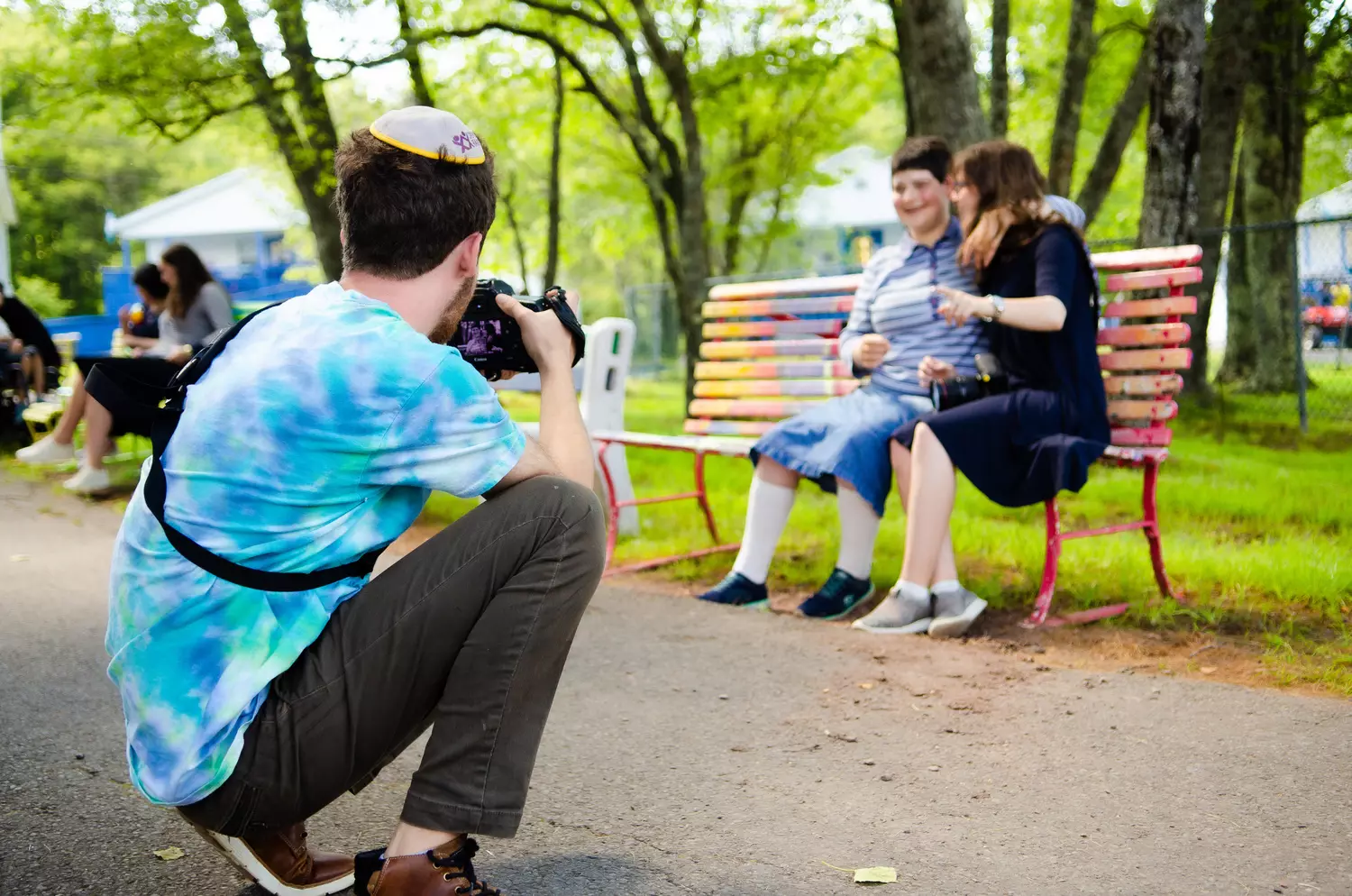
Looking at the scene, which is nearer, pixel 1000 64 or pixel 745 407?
pixel 745 407

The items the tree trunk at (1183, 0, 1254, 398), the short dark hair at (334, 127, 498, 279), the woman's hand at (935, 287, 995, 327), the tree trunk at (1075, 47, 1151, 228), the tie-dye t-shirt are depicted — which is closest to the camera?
the tie-dye t-shirt

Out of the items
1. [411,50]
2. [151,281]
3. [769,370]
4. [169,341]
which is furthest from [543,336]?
[411,50]

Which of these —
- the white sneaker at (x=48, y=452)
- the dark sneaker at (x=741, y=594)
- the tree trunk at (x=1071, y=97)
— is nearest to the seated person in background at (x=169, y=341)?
the white sneaker at (x=48, y=452)

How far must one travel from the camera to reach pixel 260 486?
2.11m

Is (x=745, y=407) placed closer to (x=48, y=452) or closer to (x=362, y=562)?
(x=362, y=562)

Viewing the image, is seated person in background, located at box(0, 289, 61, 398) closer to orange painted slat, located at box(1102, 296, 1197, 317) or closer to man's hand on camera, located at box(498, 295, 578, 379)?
orange painted slat, located at box(1102, 296, 1197, 317)

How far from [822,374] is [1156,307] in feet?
5.38

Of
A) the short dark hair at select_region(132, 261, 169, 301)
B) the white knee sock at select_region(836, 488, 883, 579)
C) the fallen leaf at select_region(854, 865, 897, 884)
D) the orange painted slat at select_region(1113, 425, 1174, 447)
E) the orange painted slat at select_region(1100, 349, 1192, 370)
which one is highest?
the short dark hair at select_region(132, 261, 169, 301)

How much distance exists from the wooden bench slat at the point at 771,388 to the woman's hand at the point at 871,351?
54 cm

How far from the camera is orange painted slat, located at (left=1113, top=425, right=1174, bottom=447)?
4980 millimetres

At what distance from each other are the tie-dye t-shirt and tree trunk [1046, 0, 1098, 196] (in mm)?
12424

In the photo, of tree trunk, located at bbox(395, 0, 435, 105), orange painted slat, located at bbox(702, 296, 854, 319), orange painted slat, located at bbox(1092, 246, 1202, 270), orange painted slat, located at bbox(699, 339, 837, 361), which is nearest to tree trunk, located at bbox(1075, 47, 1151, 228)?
tree trunk, located at bbox(395, 0, 435, 105)

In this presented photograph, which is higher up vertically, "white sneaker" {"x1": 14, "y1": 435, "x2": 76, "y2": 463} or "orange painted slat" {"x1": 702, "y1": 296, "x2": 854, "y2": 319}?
"orange painted slat" {"x1": 702, "y1": 296, "x2": 854, "y2": 319}

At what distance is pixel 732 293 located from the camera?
6.67 meters
